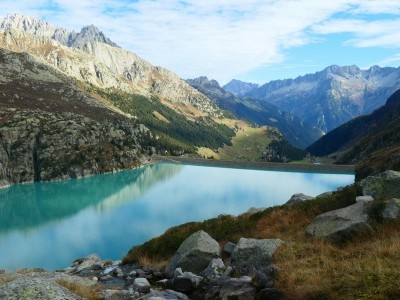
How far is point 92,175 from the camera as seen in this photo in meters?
169

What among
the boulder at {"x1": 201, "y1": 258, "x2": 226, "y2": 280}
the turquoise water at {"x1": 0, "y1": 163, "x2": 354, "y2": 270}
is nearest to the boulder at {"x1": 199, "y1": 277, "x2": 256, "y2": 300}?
the boulder at {"x1": 201, "y1": 258, "x2": 226, "y2": 280}

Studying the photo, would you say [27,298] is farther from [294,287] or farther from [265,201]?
[265,201]

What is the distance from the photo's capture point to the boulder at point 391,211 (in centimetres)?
1551

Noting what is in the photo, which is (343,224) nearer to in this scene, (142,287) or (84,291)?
(142,287)

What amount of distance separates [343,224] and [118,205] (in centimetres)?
9419

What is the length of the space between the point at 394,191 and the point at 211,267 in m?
10.0

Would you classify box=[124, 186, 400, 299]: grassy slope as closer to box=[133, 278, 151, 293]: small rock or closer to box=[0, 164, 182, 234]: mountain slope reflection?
box=[133, 278, 151, 293]: small rock

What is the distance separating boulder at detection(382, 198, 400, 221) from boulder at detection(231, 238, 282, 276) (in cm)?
466

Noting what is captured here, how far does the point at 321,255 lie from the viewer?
508 inches

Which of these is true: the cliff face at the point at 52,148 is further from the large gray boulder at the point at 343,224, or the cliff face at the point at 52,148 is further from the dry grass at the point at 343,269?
the dry grass at the point at 343,269

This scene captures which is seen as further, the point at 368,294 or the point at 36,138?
the point at 36,138

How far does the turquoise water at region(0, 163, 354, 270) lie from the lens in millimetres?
63697

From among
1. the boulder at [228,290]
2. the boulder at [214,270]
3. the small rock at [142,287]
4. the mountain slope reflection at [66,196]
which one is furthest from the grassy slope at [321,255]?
the mountain slope reflection at [66,196]

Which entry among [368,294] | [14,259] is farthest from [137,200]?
[368,294]
